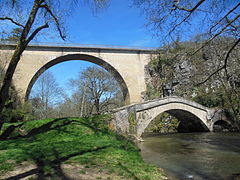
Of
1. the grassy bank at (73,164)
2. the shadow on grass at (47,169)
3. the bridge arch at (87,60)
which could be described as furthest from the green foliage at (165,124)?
the shadow on grass at (47,169)

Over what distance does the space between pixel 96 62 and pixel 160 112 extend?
12.4 metres

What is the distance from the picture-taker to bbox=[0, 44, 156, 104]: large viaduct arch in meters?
19.3

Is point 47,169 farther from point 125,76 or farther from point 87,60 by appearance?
point 87,60

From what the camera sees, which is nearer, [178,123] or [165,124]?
[178,123]

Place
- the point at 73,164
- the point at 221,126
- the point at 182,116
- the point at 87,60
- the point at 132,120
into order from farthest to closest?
the point at 87,60 → the point at 182,116 → the point at 221,126 → the point at 132,120 → the point at 73,164

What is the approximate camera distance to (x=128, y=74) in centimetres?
2331

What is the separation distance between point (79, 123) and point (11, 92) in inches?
400

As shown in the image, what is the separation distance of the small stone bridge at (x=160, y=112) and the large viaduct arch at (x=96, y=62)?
7798 mm

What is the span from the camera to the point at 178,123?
19.4 m

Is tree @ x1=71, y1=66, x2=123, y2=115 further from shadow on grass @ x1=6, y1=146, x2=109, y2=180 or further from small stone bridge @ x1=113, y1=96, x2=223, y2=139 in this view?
shadow on grass @ x1=6, y1=146, x2=109, y2=180

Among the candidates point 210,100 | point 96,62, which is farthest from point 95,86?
point 210,100

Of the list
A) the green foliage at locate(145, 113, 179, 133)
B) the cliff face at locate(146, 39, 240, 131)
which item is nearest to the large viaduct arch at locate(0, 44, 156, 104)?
the cliff face at locate(146, 39, 240, 131)

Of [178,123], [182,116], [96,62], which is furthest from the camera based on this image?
[96,62]

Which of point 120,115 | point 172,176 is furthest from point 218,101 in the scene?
point 172,176
